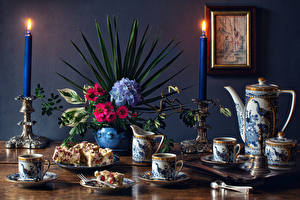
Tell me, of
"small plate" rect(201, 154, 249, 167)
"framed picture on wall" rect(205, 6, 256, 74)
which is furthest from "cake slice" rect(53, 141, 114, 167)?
"framed picture on wall" rect(205, 6, 256, 74)

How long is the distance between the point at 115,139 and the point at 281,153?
2.09 feet

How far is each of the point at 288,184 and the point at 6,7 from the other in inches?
61.1

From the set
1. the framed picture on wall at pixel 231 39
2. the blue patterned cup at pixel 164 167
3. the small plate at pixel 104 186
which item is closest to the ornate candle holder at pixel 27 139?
the small plate at pixel 104 186

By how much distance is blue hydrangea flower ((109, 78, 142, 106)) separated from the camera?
1.64m

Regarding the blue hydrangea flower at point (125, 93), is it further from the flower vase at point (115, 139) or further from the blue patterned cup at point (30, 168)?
the blue patterned cup at point (30, 168)

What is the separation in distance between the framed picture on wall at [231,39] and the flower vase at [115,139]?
2.06 feet

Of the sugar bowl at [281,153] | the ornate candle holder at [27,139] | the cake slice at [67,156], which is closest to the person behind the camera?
the sugar bowl at [281,153]

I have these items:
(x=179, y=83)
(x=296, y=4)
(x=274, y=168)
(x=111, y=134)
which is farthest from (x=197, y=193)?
(x=296, y=4)

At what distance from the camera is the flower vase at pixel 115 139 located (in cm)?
165

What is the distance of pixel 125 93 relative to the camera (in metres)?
1.64

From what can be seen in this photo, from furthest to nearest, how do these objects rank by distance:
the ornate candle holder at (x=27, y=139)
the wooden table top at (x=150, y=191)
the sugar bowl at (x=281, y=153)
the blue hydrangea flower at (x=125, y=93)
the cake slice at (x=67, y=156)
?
the ornate candle holder at (x=27, y=139)
the blue hydrangea flower at (x=125, y=93)
the cake slice at (x=67, y=156)
the sugar bowl at (x=281, y=153)
the wooden table top at (x=150, y=191)

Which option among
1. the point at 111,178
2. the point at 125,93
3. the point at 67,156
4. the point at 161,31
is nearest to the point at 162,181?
the point at 111,178

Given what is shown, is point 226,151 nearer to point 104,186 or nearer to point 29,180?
point 104,186

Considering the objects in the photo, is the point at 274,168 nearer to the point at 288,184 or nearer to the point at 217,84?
the point at 288,184
